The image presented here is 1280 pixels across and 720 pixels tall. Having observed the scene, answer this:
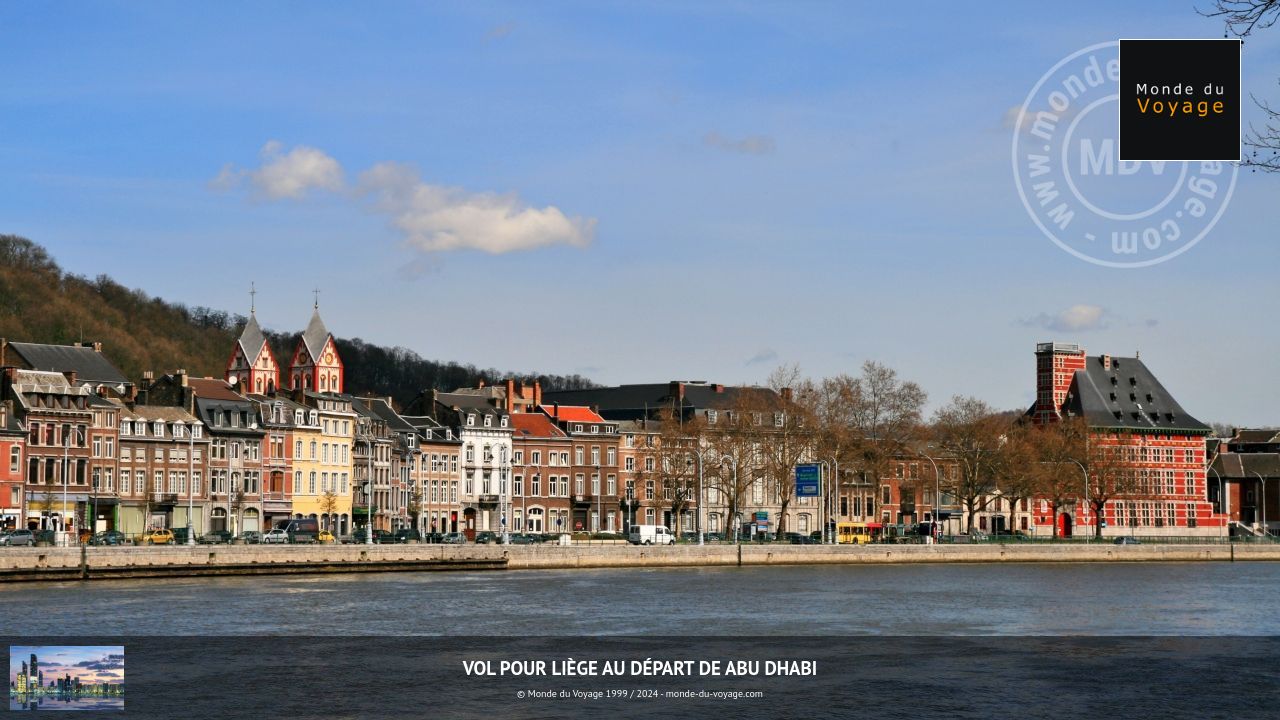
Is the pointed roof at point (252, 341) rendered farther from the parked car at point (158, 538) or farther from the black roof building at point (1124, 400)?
the black roof building at point (1124, 400)

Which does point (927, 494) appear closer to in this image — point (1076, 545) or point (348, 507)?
point (1076, 545)

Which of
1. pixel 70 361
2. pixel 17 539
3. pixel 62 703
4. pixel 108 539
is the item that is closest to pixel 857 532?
pixel 70 361

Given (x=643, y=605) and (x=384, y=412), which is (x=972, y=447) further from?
(x=643, y=605)

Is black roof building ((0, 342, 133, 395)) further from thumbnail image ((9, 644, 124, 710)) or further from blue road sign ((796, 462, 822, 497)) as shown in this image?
thumbnail image ((9, 644, 124, 710))

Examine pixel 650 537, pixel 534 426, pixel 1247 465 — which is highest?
pixel 534 426

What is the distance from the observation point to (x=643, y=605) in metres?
72.8

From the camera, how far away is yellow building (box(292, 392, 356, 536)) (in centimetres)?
12312

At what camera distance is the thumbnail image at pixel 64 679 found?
4284 cm

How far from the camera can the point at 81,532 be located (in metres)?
98.3

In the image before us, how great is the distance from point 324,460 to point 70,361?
763 inches

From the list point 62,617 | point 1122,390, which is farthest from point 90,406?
point 1122,390

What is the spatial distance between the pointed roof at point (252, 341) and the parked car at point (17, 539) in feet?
157

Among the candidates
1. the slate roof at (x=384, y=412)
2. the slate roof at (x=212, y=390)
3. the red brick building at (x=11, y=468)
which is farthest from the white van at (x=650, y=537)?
the red brick building at (x=11, y=468)

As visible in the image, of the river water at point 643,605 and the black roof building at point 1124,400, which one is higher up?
the black roof building at point 1124,400
